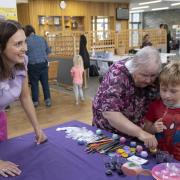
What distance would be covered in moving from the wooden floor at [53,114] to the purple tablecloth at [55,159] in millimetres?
2042

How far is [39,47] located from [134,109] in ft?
11.1

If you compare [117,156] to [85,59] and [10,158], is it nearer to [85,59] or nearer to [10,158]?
[10,158]

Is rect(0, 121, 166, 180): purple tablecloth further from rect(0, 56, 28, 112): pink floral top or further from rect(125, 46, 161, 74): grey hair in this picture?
rect(125, 46, 161, 74): grey hair

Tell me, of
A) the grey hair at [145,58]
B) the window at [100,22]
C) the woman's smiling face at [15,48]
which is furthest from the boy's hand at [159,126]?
the window at [100,22]

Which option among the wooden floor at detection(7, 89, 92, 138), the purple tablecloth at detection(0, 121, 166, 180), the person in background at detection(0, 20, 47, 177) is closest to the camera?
the purple tablecloth at detection(0, 121, 166, 180)

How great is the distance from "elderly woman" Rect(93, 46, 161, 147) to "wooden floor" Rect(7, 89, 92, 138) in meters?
2.17

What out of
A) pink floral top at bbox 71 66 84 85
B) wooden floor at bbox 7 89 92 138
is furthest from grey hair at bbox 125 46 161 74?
pink floral top at bbox 71 66 84 85

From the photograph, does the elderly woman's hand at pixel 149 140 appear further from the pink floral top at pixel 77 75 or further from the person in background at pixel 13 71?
the pink floral top at pixel 77 75

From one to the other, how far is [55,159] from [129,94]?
0.54m

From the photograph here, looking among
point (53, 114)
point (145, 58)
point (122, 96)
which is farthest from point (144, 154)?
point (53, 114)

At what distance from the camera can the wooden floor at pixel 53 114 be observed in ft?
12.3

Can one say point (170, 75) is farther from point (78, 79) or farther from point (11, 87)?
point (78, 79)

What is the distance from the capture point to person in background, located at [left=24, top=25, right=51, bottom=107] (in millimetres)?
4645

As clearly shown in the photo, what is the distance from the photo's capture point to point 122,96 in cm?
153
